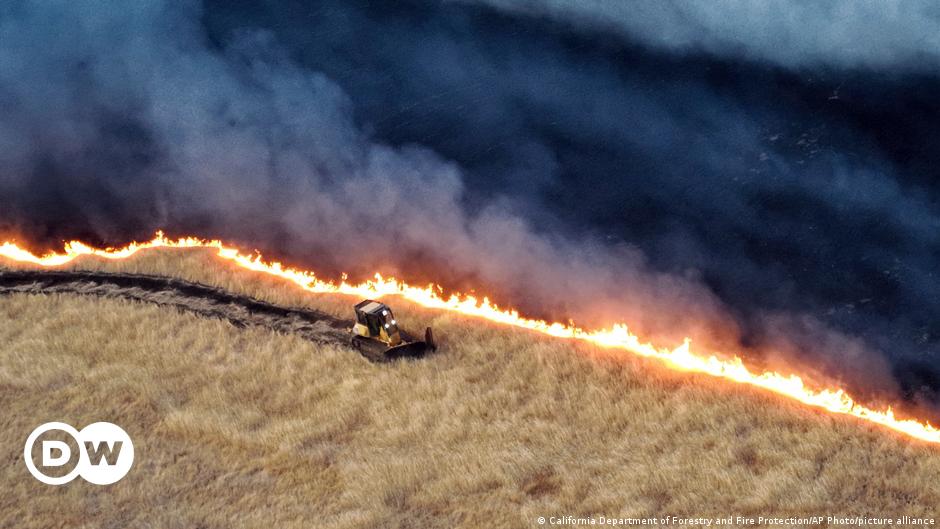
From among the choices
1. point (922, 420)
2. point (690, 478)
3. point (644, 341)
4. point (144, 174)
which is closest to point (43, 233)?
point (144, 174)

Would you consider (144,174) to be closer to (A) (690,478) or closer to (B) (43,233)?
(B) (43,233)

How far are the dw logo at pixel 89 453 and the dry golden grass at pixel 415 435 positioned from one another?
124 millimetres

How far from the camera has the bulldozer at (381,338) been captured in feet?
38.2

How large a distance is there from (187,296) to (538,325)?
4873 mm

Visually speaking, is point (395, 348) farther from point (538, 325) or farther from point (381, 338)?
point (538, 325)

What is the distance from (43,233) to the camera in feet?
50.5

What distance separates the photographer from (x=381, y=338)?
11742 millimetres

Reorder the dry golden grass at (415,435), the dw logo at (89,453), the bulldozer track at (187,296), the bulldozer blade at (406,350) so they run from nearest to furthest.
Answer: the dry golden grass at (415,435) < the dw logo at (89,453) < the bulldozer blade at (406,350) < the bulldozer track at (187,296)

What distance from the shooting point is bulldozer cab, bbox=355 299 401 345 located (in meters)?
11.6

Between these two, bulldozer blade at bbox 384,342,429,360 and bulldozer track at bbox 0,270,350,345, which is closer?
bulldozer blade at bbox 384,342,429,360

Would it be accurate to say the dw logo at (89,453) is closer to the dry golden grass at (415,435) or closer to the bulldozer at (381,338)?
the dry golden grass at (415,435)

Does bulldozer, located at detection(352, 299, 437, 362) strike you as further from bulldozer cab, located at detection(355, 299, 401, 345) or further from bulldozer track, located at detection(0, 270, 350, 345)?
bulldozer track, located at detection(0, 270, 350, 345)

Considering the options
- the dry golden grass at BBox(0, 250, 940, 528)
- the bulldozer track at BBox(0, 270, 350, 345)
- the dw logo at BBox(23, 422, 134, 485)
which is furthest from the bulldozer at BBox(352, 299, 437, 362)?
the dw logo at BBox(23, 422, 134, 485)

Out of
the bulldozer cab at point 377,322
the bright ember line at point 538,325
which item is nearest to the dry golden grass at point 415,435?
the bright ember line at point 538,325
